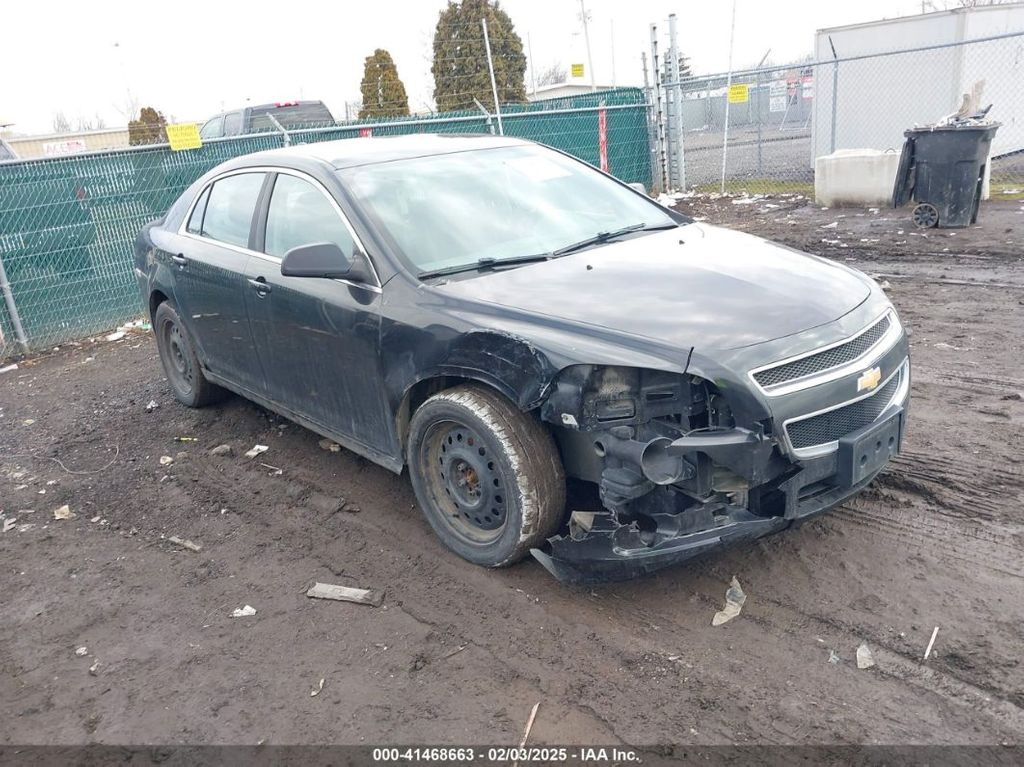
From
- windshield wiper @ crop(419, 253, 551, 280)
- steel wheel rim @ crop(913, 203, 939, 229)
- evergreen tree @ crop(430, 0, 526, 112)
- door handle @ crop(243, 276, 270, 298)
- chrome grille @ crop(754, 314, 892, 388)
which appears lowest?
steel wheel rim @ crop(913, 203, 939, 229)

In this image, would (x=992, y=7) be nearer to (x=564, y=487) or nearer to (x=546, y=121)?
(x=546, y=121)

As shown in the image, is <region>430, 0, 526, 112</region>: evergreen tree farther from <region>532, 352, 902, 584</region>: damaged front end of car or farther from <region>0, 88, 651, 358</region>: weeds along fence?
<region>532, 352, 902, 584</region>: damaged front end of car

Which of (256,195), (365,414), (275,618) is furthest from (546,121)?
(275,618)

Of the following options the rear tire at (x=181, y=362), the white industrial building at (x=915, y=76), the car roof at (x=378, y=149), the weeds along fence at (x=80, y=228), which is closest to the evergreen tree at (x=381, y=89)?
the white industrial building at (x=915, y=76)

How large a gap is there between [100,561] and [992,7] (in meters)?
17.9

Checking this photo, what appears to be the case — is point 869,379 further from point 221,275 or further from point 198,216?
point 198,216

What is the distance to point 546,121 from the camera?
46.0 feet

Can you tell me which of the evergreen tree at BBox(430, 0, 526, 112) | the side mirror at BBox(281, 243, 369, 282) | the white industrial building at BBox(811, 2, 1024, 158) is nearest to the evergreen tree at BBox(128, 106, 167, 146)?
the evergreen tree at BBox(430, 0, 526, 112)

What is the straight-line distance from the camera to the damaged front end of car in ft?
9.82

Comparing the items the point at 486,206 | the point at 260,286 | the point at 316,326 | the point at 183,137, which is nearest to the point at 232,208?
the point at 260,286

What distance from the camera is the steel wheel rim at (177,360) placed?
6055 mm

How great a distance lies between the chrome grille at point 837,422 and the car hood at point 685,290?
1.13 ft

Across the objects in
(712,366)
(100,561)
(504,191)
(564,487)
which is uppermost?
(504,191)

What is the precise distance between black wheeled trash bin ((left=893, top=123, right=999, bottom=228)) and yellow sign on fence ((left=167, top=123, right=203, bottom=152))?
8.63 meters
